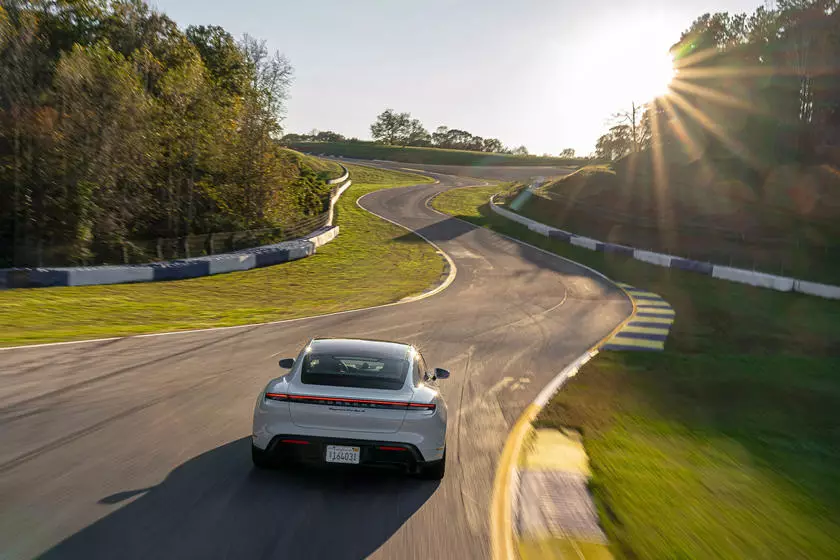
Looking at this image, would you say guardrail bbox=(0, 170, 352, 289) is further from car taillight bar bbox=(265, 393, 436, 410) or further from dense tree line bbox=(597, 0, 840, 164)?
dense tree line bbox=(597, 0, 840, 164)

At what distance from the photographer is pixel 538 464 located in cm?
933

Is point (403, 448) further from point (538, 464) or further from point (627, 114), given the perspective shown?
point (627, 114)

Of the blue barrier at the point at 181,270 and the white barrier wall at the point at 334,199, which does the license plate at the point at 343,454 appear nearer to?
the blue barrier at the point at 181,270

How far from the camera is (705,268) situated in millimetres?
36375

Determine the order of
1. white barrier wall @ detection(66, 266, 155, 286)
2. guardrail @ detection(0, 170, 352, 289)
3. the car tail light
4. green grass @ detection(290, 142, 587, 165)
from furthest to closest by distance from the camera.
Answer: green grass @ detection(290, 142, 587, 165) → white barrier wall @ detection(66, 266, 155, 286) → guardrail @ detection(0, 170, 352, 289) → the car tail light

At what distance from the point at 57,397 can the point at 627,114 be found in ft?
→ 261

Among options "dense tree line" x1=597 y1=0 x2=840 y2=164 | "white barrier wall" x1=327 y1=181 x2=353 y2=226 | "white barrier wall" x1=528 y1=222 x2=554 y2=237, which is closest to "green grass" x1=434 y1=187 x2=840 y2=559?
"white barrier wall" x1=528 y1=222 x2=554 y2=237

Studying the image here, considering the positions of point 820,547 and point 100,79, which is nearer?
point 820,547

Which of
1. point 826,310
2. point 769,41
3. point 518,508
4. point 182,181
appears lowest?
point 826,310

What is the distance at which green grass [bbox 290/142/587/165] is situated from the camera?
134 m

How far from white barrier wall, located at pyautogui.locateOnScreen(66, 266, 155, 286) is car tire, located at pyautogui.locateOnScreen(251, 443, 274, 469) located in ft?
61.9

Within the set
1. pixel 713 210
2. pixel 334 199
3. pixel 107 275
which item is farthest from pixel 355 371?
pixel 334 199

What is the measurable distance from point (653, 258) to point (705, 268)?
3744 millimetres

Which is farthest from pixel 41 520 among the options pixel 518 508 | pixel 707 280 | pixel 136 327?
pixel 707 280
